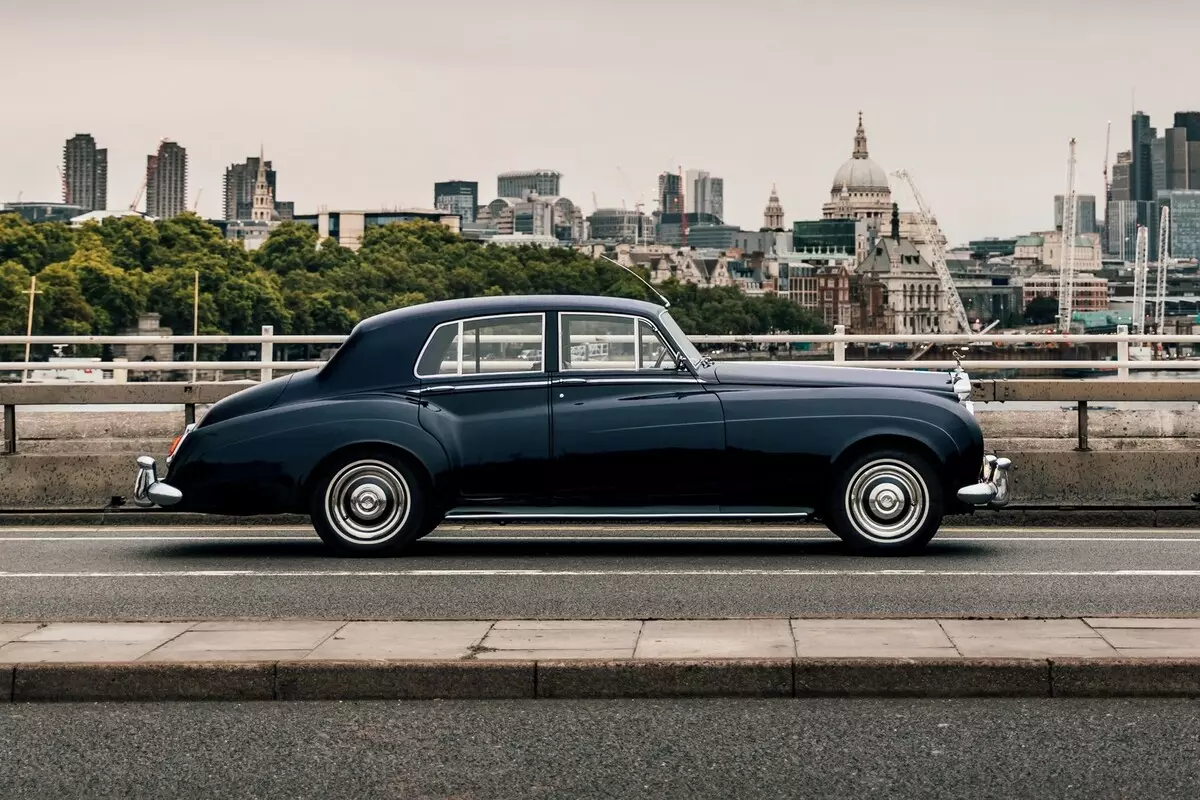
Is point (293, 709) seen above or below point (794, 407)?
below

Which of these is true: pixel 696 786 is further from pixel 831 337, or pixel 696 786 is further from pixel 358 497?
pixel 831 337

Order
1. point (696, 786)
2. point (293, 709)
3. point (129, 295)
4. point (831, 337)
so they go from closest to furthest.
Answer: point (696, 786) → point (293, 709) → point (831, 337) → point (129, 295)

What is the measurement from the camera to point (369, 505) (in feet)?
38.8

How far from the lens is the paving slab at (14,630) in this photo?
26.6ft

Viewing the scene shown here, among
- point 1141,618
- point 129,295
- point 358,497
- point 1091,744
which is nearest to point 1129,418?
point 358,497

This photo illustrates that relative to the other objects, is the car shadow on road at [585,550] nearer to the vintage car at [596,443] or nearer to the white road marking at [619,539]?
the white road marking at [619,539]

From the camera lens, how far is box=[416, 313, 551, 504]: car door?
11.8 meters

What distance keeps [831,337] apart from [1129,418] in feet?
13.2

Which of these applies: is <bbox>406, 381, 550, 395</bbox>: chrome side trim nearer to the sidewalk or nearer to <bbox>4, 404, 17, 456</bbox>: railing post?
the sidewalk

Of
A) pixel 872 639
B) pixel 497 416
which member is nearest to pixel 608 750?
pixel 872 639

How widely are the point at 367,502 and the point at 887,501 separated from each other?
9.81 feet

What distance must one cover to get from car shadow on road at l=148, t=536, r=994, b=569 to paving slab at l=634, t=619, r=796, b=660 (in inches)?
124

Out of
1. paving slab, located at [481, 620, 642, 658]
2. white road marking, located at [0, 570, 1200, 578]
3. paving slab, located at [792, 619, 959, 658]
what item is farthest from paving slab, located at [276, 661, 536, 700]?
white road marking, located at [0, 570, 1200, 578]

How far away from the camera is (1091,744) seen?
6.57 meters
